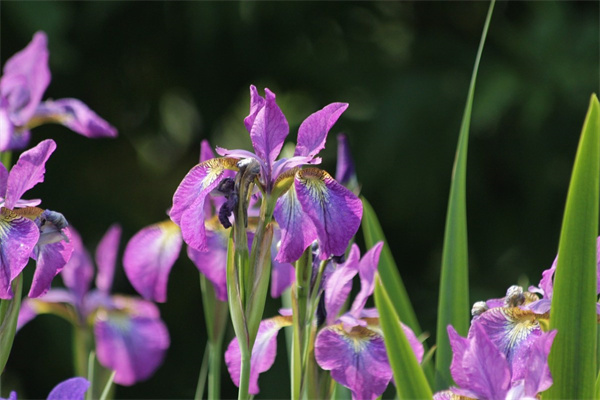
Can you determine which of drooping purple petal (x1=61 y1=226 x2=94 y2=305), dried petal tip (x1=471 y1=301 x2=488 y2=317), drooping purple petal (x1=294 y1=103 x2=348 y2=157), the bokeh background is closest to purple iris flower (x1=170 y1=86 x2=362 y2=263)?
drooping purple petal (x1=294 y1=103 x2=348 y2=157)

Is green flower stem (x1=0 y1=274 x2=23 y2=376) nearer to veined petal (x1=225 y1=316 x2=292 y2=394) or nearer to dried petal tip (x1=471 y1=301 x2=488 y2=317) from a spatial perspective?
veined petal (x1=225 y1=316 x2=292 y2=394)

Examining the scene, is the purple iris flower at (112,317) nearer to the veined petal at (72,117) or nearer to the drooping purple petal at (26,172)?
the veined petal at (72,117)

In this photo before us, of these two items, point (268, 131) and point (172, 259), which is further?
point (172, 259)

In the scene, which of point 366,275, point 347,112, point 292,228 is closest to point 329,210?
point 292,228

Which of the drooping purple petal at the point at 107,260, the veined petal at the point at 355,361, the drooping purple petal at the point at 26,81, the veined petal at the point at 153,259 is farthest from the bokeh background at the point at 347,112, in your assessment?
the veined petal at the point at 355,361

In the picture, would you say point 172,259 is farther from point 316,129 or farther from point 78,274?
point 78,274

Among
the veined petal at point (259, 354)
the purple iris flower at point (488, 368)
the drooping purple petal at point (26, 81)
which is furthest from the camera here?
the drooping purple petal at point (26, 81)

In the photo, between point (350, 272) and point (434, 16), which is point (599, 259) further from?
point (434, 16)
